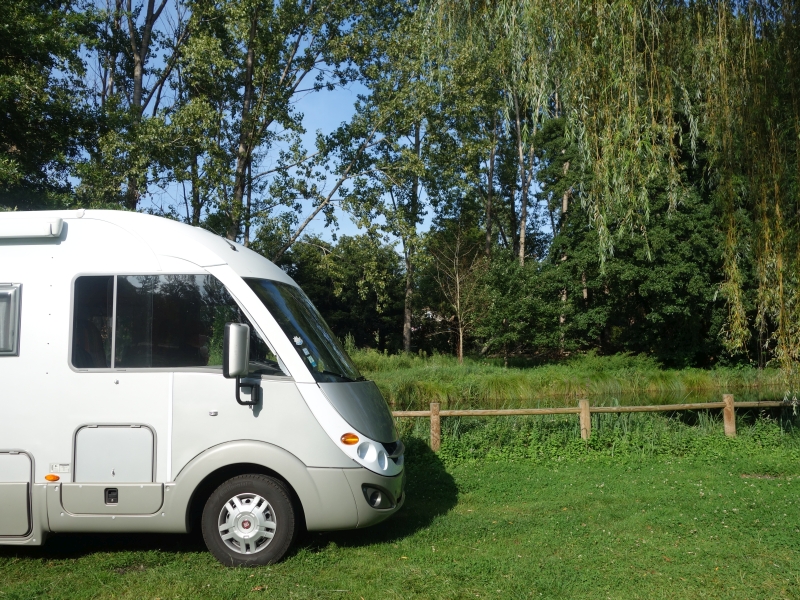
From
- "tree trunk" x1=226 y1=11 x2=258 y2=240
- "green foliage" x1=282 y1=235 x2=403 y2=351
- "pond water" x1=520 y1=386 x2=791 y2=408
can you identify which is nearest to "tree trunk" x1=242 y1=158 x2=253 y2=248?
"tree trunk" x1=226 y1=11 x2=258 y2=240

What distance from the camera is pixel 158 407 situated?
5867 millimetres

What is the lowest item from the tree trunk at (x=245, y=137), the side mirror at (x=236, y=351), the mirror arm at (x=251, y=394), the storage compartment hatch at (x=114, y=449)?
the storage compartment hatch at (x=114, y=449)

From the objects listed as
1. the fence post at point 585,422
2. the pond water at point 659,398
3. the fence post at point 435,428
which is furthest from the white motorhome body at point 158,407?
the pond water at point 659,398

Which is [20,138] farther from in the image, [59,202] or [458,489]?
[458,489]

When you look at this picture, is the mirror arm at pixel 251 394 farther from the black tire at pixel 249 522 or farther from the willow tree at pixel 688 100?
the willow tree at pixel 688 100

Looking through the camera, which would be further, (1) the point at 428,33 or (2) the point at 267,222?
(2) the point at 267,222

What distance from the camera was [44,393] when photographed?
5887 millimetres

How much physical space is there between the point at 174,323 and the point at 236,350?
747 millimetres

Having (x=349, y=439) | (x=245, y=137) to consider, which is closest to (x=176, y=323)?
(x=349, y=439)

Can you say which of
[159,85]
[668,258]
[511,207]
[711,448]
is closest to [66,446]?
[711,448]

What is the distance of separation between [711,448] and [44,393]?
9.47 metres

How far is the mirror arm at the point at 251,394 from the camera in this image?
5840mm

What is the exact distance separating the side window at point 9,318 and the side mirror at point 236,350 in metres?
1.84

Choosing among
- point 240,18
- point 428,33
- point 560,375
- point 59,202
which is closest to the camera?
point 428,33
